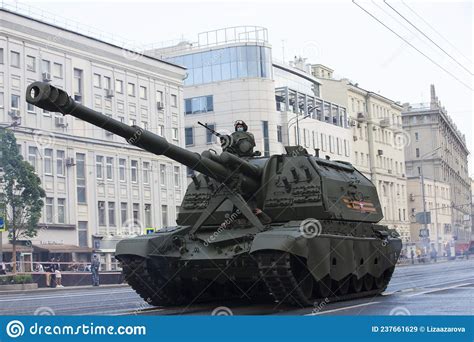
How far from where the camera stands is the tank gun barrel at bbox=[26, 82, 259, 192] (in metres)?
8.94

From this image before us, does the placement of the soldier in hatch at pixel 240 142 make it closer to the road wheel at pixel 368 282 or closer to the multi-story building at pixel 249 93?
the multi-story building at pixel 249 93

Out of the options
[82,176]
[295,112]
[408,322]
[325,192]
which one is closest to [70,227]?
[82,176]

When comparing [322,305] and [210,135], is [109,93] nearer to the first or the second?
[210,135]

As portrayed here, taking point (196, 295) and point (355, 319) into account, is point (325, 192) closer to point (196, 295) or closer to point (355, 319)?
point (196, 295)

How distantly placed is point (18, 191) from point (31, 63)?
5.16ft

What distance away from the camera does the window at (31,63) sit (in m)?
10.2

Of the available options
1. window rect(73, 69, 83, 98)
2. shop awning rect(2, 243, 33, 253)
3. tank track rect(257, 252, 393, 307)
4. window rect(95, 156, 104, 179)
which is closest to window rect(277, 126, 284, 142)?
tank track rect(257, 252, 393, 307)

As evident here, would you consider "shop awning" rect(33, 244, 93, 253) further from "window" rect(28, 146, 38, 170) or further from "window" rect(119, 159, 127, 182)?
"window" rect(28, 146, 38, 170)

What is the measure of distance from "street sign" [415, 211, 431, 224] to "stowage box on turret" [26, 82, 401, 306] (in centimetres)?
148

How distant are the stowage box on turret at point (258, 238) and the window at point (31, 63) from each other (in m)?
2.46

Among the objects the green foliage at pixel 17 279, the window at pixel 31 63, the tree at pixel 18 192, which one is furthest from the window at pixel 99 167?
the green foliage at pixel 17 279

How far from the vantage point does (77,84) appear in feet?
36.1

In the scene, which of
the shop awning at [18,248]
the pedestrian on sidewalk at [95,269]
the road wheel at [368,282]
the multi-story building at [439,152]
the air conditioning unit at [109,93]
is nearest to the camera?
the multi-story building at [439,152]

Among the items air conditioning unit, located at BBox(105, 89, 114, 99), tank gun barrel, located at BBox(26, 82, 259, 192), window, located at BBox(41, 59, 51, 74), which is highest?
window, located at BBox(41, 59, 51, 74)
